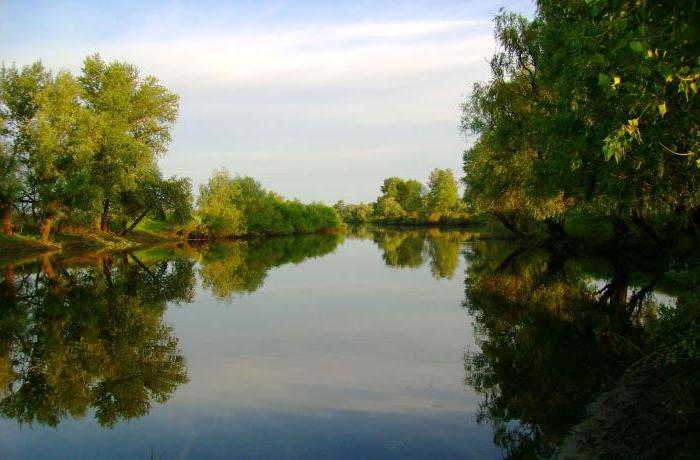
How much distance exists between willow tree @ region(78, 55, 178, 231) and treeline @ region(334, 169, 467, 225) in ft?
246

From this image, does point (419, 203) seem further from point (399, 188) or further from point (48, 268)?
point (48, 268)

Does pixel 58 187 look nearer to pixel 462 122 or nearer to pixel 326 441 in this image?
pixel 462 122

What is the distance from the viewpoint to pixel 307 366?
11367 millimetres

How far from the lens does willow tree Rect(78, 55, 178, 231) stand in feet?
131

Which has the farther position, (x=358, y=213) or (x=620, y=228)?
(x=358, y=213)

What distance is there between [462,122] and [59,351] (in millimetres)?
28150

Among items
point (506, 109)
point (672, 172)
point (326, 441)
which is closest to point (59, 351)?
point (326, 441)

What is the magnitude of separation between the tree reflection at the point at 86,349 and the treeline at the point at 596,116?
8.63m

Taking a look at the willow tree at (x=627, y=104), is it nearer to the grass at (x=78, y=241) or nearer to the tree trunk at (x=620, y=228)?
the tree trunk at (x=620, y=228)

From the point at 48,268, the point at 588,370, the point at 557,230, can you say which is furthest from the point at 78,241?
the point at 588,370

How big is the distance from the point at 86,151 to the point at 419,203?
10012 centimetres

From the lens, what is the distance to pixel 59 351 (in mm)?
11914

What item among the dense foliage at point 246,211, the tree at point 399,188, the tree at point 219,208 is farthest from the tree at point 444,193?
the tree at point 219,208

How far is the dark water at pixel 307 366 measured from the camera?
7.63m
